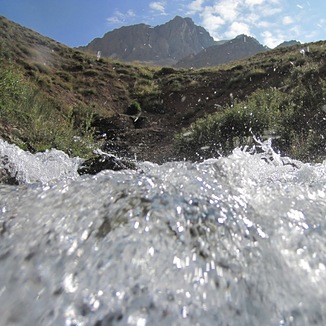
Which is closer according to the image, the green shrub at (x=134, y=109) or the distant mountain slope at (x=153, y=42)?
the green shrub at (x=134, y=109)

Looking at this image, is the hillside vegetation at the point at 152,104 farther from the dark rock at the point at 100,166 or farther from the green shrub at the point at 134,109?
the dark rock at the point at 100,166

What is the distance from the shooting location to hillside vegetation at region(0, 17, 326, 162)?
6410mm

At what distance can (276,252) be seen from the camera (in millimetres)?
1610

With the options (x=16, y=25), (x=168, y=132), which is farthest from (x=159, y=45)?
(x=168, y=132)

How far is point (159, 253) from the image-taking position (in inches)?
58.7

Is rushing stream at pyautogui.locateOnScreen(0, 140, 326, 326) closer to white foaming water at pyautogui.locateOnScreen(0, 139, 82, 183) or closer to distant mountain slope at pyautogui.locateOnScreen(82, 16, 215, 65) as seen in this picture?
white foaming water at pyautogui.locateOnScreen(0, 139, 82, 183)

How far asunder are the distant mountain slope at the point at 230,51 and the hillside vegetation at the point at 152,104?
11015 cm

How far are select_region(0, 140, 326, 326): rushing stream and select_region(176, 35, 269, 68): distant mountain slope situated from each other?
130 meters

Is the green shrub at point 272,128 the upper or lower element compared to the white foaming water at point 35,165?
upper

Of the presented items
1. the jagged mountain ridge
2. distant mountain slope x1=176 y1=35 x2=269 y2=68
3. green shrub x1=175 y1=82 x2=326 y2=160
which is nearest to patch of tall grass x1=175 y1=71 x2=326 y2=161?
green shrub x1=175 y1=82 x2=326 y2=160

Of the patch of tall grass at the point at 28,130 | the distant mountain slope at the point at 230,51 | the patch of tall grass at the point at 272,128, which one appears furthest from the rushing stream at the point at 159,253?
the distant mountain slope at the point at 230,51

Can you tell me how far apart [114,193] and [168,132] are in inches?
395

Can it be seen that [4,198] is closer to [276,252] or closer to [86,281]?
[86,281]

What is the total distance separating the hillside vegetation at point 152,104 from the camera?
641cm
